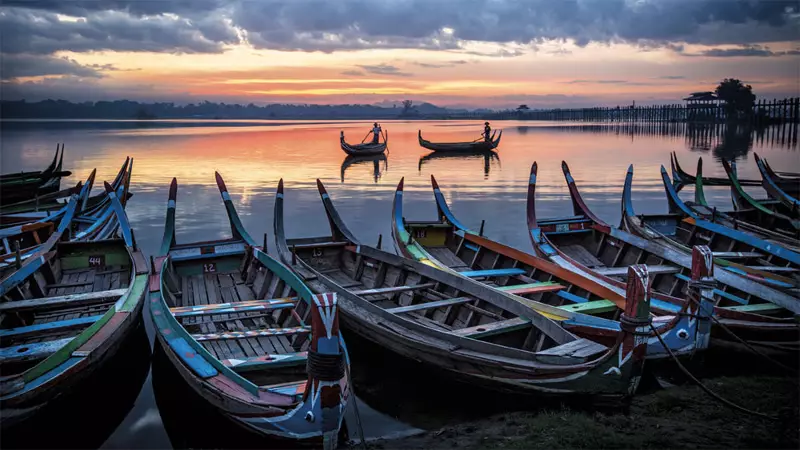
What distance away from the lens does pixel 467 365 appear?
6281 mm

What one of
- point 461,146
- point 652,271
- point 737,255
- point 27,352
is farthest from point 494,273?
point 461,146

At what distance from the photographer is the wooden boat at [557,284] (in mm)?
6496

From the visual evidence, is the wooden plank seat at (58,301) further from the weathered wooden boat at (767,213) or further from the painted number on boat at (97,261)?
the weathered wooden boat at (767,213)

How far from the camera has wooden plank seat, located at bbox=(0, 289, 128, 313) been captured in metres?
7.40

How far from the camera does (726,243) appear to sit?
1090 cm

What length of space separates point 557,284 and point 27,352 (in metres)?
6.59

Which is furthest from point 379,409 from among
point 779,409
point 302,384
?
point 779,409

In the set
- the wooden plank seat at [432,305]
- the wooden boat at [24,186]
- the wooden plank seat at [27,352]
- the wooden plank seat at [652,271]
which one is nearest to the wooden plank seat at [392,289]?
the wooden plank seat at [432,305]

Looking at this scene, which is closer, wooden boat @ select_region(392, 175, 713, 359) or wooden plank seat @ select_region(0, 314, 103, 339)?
wooden boat @ select_region(392, 175, 713, 359)

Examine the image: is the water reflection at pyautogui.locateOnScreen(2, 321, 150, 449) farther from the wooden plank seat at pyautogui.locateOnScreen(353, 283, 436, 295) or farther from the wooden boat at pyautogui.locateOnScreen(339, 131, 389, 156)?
the wooden boat at pyautogui.locateOnScreen(339, 131, 389, 156)

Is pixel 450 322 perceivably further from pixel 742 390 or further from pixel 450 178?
pixel 450 178

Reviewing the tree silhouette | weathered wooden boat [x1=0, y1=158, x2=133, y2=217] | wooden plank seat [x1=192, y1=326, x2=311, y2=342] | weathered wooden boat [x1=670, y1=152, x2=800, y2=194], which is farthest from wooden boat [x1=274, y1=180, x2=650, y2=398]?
the tree silhouette

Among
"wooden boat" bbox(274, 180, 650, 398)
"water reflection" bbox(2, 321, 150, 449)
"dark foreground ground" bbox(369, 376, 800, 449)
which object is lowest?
"water reflection" bbox(2, 321, 150, 449)

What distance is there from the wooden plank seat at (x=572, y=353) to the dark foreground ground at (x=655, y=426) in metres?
0.62
